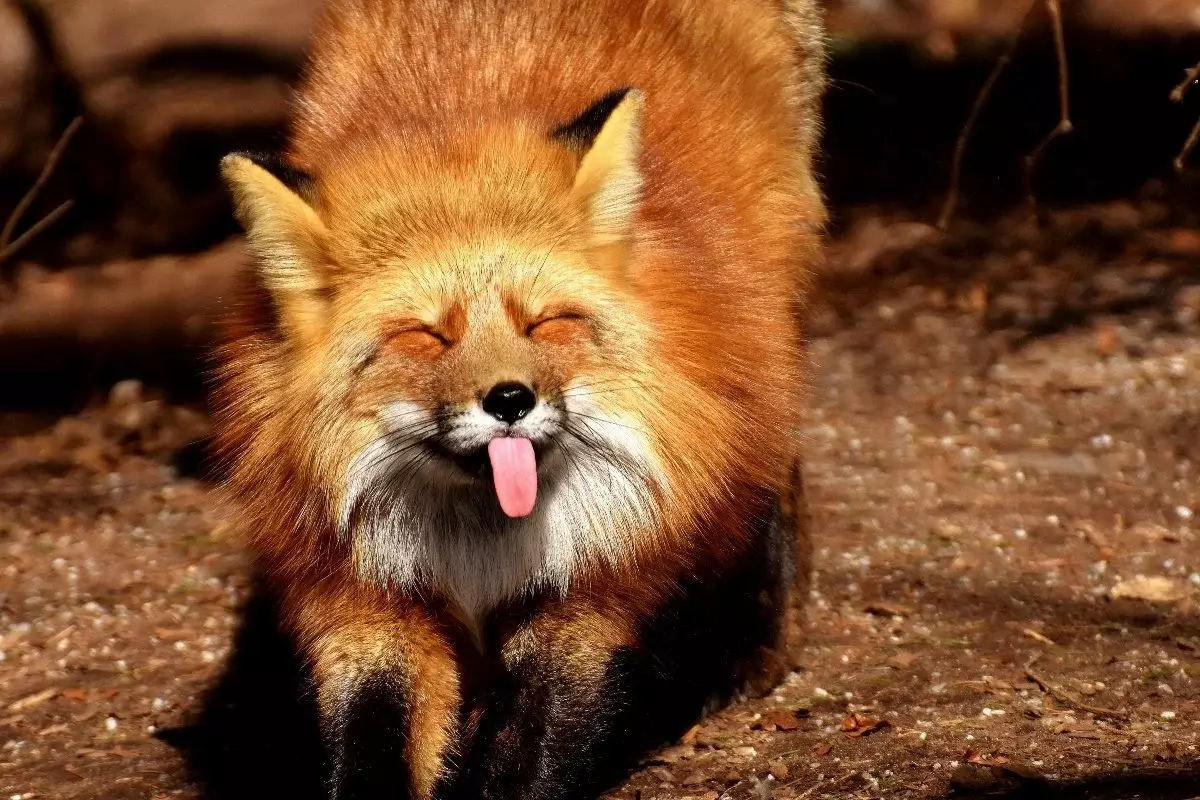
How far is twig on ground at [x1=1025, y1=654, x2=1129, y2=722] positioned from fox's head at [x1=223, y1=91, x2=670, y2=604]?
5.24 ft

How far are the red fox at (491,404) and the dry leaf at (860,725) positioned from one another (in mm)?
620

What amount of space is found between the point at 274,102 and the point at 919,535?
4.97m

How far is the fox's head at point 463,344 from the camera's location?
3459 mm

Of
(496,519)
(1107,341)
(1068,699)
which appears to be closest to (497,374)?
(496,519)

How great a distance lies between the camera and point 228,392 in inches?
153

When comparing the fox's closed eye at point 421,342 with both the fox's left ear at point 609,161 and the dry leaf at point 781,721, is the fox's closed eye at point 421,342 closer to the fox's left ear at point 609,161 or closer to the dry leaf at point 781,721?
the fox's left ear at point 609,161

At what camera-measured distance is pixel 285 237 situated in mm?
3623

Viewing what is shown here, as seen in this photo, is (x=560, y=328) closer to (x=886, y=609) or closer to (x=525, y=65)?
(x=525, y=65)

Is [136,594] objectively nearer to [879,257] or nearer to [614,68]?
[614,68]

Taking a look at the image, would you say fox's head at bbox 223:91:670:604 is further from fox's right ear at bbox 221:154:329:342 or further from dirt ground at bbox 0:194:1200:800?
dirt ground at bbox 0:194:1200:800

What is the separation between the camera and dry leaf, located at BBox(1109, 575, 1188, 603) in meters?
5.21

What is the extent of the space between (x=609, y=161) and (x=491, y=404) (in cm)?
79

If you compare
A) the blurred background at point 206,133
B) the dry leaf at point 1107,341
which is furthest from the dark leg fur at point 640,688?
the blurred background at point 206,133

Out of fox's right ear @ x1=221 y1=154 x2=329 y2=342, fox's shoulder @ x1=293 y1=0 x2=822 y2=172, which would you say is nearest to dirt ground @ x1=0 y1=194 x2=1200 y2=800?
fox's right ear @ x1=221 y1=154 x2=329 y2=342
